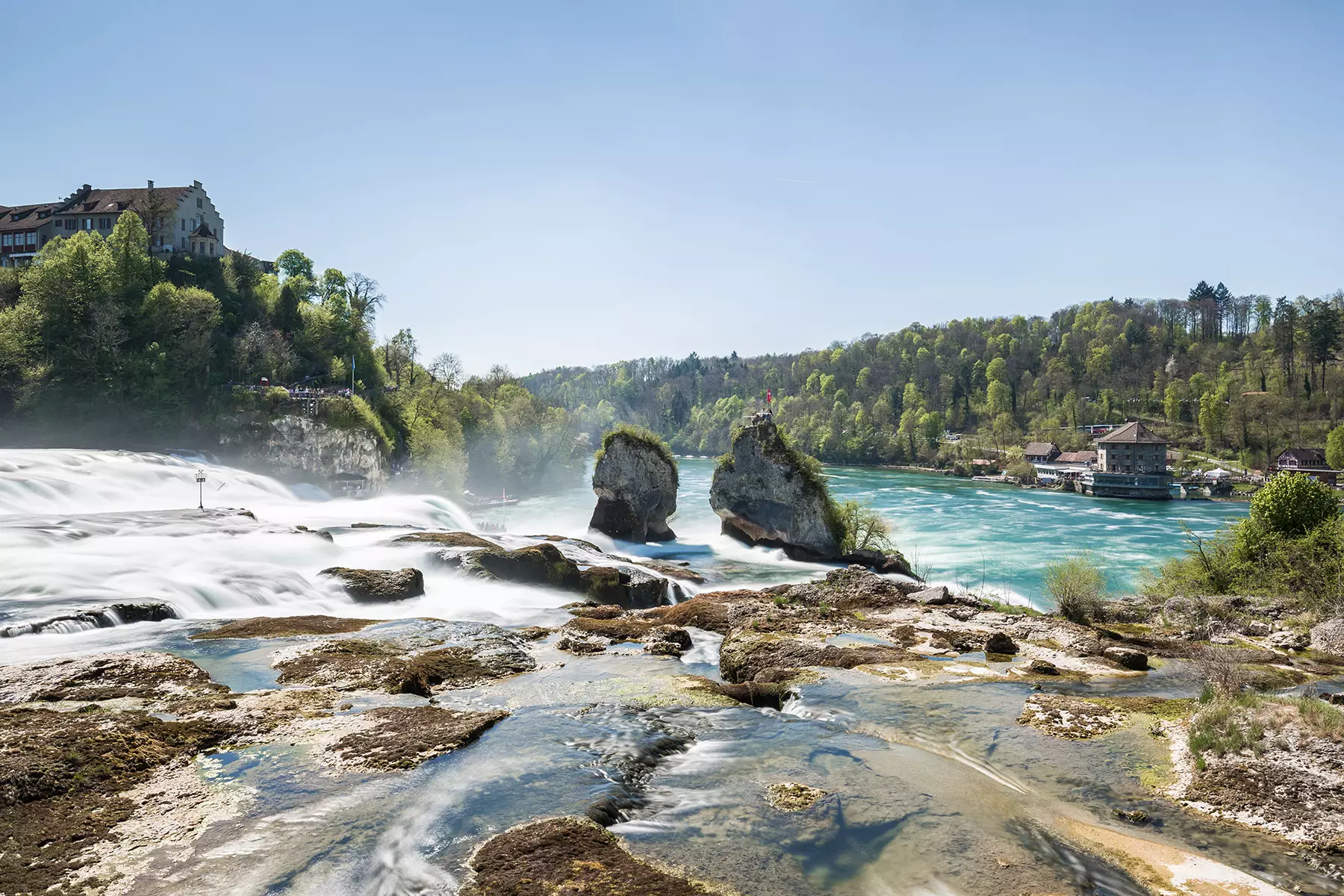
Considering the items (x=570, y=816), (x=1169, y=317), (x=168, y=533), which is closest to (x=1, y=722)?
(x=570, y=816)

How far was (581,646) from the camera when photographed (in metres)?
17.5

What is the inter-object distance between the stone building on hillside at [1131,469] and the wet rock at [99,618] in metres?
98.3

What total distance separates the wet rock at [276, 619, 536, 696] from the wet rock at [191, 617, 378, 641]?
39.2 inches

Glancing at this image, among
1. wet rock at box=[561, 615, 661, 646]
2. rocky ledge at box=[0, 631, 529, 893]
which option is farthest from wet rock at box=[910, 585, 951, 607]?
rocky ledge at box=[0, 631, 529, 893]

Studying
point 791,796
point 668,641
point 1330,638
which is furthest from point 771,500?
point 791,796

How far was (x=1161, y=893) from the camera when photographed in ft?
23.3

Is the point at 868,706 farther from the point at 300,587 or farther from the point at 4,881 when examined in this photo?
the point at 300,587

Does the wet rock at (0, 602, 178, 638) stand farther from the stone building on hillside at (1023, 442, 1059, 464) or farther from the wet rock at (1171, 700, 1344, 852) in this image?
the stone building on hillside at (1023, 442, 1059, 464)

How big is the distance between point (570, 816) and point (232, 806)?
383 centimetres

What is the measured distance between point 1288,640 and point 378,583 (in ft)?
93.8

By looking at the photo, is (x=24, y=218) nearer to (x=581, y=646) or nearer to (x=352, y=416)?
(x=352, y=416)

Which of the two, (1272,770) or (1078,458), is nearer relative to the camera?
(1272,770)

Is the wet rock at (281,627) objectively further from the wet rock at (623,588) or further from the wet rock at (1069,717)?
the wet rock at (1069,717)

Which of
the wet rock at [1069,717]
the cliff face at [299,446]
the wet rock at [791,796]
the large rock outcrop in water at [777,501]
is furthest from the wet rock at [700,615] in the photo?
the cliff face at [299,446]
